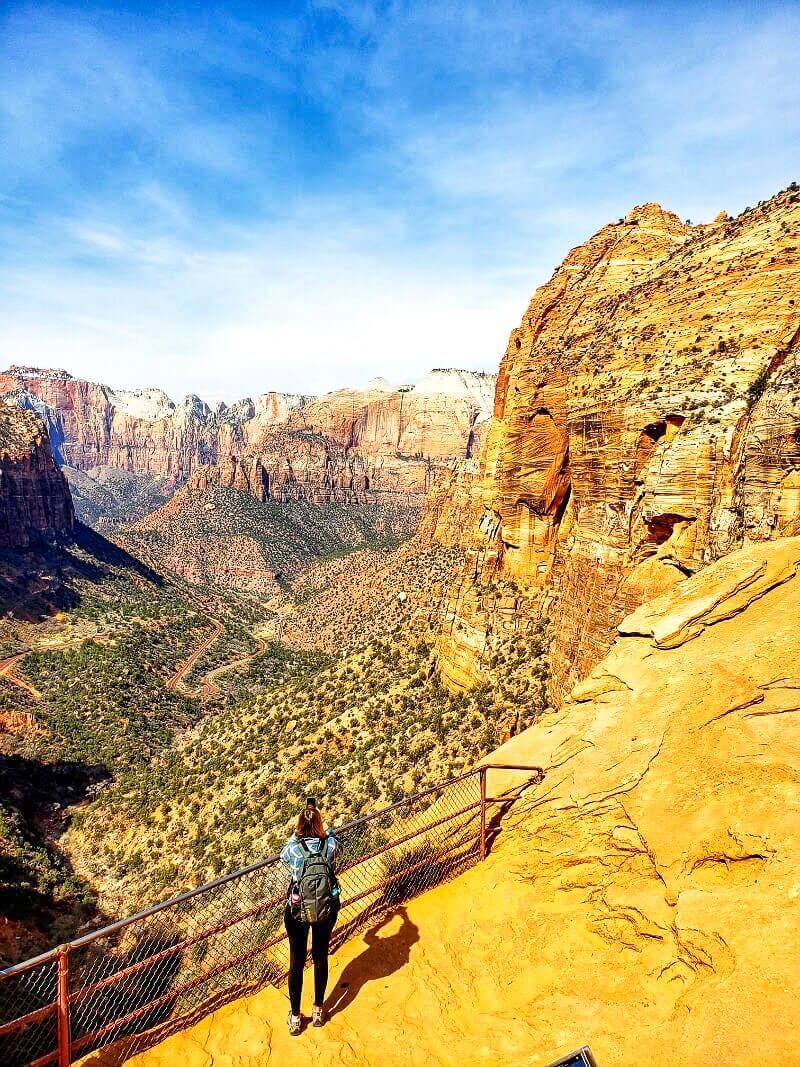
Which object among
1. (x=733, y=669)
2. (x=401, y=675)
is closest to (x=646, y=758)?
(x=733, y=669)

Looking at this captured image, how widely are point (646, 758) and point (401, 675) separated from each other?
26.6 meters

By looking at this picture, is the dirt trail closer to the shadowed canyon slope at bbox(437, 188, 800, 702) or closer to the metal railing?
the shadowed canyon slope at bbox(437, 188, 800, 702)

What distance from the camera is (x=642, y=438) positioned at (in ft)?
63.2

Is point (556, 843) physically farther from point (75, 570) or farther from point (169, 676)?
point (75, 570)

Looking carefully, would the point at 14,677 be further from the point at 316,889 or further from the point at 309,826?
the point at 316,889

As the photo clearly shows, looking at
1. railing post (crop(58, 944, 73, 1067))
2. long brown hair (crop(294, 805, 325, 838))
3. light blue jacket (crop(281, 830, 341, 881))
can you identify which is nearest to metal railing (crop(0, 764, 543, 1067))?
railing post (crop(58, 944, 73, 1067))

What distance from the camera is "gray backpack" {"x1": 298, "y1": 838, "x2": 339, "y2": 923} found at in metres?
6.86

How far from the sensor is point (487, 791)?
11.4 m

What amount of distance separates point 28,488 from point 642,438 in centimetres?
10127

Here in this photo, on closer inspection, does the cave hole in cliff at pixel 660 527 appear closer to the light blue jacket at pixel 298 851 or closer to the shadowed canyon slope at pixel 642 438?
the shadowed canyon slope at pixel 642 438

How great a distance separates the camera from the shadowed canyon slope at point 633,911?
595 centimetres

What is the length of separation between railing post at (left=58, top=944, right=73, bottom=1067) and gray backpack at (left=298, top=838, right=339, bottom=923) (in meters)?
2.77

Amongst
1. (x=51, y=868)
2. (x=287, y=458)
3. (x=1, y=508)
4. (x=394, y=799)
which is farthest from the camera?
(x=287, y=458)

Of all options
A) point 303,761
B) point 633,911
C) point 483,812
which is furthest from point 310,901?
point 303,761
